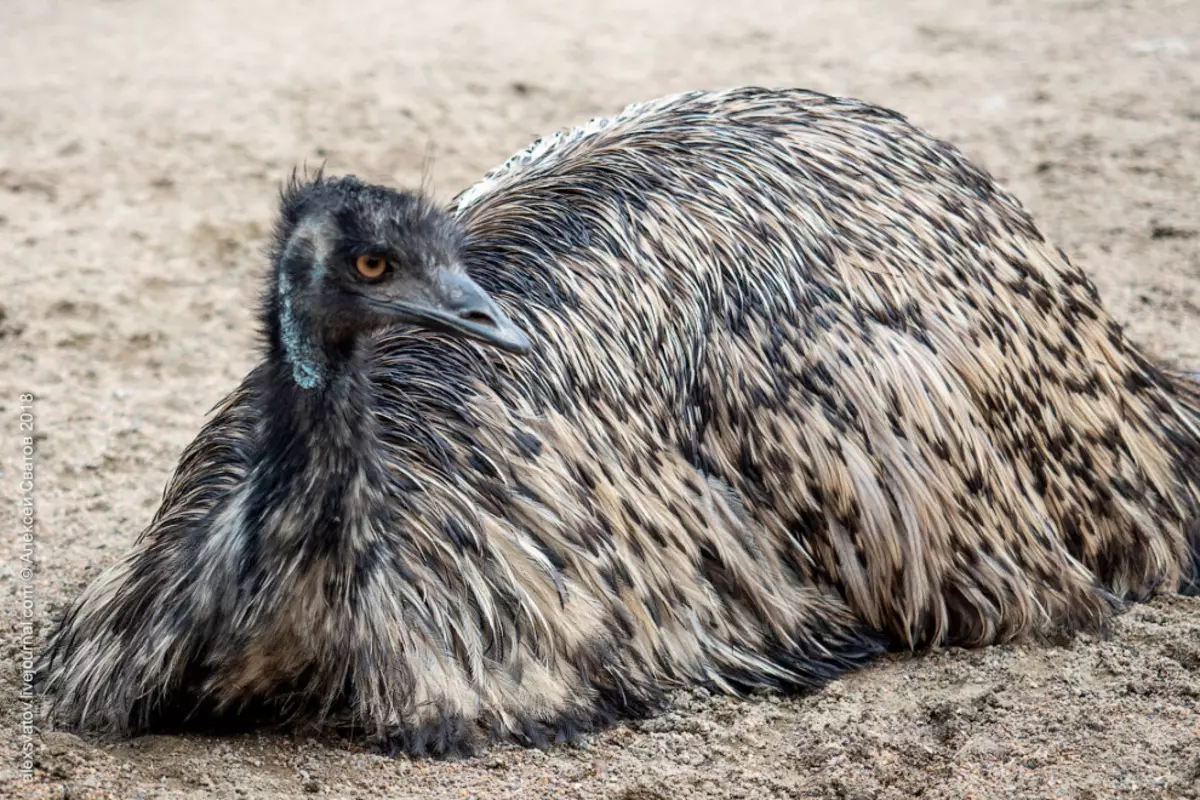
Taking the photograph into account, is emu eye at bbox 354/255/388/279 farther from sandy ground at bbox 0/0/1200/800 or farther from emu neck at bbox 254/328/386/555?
sandy ground at bbox 0/0/1200/800

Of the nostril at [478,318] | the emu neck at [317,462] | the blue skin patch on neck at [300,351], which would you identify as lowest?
the emu neck at [317,462]

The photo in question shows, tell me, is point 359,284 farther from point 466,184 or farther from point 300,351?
point 466,184

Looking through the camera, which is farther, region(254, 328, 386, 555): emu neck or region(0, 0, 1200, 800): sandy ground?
region(0, 0, 1200, 800): sandy ground

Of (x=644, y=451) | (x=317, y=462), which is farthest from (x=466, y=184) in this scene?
(x=317, y=462)

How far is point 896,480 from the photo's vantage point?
4055mm

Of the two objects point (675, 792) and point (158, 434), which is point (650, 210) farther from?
point (158, 434)

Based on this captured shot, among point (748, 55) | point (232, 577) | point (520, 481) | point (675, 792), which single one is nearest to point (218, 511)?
point (232, 577)

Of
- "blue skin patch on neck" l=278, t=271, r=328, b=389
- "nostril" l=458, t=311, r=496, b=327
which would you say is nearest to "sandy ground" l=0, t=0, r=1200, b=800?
"blue skin patch on neck" l=278, t=271, r=328, b=389

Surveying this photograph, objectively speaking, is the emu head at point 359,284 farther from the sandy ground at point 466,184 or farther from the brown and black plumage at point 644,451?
the sandy ground at point 466,184

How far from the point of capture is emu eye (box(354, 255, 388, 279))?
338 cm

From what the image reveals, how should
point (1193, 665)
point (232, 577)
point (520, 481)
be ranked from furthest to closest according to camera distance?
1. point (1193, 665)
2. point (520, 481)
3. point (232, 577)

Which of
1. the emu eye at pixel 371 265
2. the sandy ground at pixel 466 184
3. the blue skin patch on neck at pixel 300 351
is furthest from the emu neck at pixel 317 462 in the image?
the sandy ground at pixel 466 184

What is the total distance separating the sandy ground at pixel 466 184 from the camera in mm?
3578

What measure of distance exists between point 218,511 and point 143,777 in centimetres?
56
